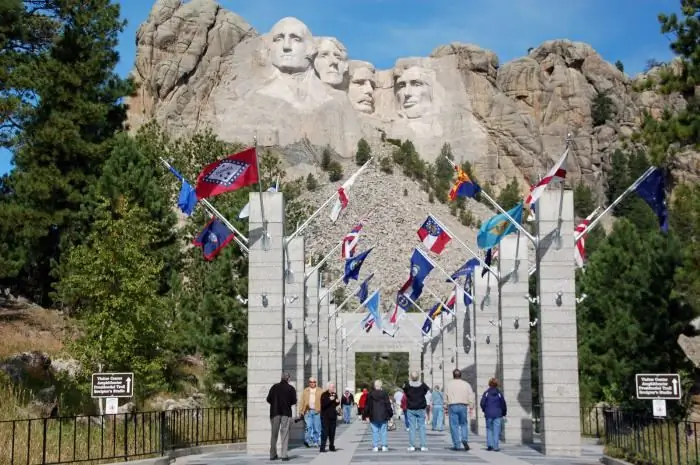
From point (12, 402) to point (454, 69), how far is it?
364 ft

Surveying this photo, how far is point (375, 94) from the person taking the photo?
413ft

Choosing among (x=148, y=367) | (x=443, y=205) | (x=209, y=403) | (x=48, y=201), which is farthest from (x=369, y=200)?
(x=148, y=367)

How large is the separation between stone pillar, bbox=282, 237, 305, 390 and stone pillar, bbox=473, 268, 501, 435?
5.52 metres

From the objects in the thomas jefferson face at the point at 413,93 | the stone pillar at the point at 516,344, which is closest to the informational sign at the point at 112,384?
the stone pillar at the point at 516,344

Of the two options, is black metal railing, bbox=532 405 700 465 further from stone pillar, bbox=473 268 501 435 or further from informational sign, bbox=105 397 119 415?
stone pillar, bbox=473 268 501 435

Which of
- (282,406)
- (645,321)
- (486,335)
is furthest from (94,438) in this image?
(486,335)

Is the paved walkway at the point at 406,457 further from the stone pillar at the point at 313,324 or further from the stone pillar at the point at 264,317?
the stone pillar at the point at 313,324

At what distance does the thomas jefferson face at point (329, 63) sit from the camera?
117875 mm

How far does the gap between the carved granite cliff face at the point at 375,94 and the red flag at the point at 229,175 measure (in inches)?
3386

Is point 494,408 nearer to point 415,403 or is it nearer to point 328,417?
point 415,403

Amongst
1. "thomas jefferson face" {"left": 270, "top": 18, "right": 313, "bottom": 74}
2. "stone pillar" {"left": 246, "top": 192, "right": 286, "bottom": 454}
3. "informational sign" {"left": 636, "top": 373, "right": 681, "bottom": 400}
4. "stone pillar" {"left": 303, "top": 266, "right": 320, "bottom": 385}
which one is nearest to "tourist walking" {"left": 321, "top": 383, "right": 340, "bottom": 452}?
"stone pillar" {"left": 246, "top": 192, "right": 286, "bottom": 454}

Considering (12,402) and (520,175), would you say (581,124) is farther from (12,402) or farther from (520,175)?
(12,402)

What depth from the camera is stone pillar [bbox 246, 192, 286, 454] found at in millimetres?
22547

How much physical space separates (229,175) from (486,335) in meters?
12.6
